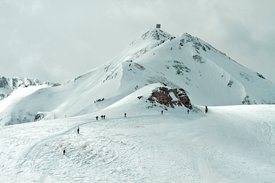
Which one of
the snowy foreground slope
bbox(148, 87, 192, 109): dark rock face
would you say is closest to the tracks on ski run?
the snowy foreground slope

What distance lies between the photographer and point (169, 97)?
83.6 meters

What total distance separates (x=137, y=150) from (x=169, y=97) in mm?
33278

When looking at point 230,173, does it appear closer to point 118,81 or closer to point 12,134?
point 12,134

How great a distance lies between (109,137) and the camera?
182 feet

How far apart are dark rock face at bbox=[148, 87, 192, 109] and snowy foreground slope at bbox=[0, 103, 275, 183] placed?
21.9ft

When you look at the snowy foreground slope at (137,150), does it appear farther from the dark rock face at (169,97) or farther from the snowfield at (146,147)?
the dark rock face at (169,97)

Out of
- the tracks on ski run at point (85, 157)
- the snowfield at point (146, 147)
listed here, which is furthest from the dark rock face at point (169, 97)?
the tracks on ski run at point (85, 157)

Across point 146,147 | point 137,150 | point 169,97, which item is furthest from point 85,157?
point 169,97

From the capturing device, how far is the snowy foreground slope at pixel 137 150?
43.7 meters

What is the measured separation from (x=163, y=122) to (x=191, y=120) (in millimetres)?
7770

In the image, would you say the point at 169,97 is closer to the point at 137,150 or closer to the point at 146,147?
the point at 146,147

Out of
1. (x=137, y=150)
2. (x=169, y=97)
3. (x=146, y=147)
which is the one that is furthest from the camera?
(x=169, y=97)

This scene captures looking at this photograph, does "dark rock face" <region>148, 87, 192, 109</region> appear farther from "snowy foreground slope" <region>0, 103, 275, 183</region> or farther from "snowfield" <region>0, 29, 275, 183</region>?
"snowy foreground slope" <region>0, 103, 275, 183</region>

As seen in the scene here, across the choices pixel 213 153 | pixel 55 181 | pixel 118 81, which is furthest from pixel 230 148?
pixel 118 81
